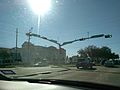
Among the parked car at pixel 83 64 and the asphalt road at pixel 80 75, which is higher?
the parked car at pixel 83 64

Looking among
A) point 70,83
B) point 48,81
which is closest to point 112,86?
point 70,83

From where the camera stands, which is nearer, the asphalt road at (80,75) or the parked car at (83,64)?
the asphalt road at (80,75)

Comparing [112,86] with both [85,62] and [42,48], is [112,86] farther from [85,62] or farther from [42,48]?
[42,48]

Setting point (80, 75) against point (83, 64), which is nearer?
point (80, 75)

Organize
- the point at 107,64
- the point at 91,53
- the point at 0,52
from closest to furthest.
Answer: the point at 107,64 < the point at 0,52 < the point at 91,53

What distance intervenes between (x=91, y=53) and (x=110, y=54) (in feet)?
41.9

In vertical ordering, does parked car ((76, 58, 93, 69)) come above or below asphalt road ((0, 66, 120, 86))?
above

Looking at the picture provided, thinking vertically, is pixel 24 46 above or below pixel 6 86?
above

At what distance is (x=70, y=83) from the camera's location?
6.24 m

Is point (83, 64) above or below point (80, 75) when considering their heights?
above

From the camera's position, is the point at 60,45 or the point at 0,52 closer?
the point at 60,45

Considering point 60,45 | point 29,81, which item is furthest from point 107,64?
point 29,81

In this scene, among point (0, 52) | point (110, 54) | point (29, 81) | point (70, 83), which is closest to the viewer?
point (70, 83)

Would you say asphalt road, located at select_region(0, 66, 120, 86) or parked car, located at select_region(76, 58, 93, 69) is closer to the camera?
asphalt road, located at select_region(0, 66, 120, 86)
